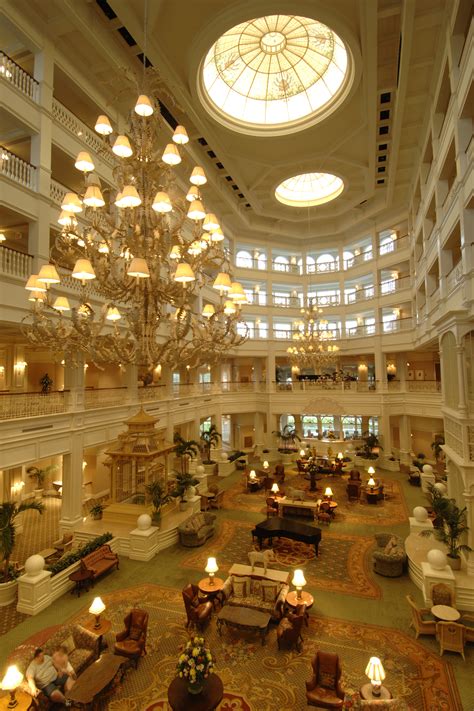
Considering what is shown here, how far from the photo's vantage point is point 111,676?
5.65m

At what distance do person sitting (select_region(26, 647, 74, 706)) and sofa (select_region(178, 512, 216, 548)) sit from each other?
5521mm

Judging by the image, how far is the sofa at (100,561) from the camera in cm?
891

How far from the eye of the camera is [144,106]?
21.0 ft

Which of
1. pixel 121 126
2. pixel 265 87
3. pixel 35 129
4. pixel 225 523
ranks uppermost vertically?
pixel 265 87

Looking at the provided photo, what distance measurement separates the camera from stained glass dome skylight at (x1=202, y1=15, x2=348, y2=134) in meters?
13.2

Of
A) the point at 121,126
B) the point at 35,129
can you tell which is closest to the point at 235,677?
the point at 35,129

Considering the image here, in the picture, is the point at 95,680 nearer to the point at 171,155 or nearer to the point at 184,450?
the point at 171,155

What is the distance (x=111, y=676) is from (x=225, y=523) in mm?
7665

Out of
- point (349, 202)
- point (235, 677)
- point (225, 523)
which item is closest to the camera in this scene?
point (235, 677)

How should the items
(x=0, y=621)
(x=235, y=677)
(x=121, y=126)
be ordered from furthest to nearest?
(x=121, y=126) → (x=0, y=621) → (x=235, y=677)

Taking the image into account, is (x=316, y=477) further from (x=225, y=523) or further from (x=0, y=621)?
(x=0, y=621)

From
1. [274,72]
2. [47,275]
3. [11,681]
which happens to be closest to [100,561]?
[11,681]

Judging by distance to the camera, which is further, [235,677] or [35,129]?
[35,129]

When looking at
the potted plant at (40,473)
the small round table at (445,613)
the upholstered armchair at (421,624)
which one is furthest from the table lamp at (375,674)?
the potted plant at (40,473)
